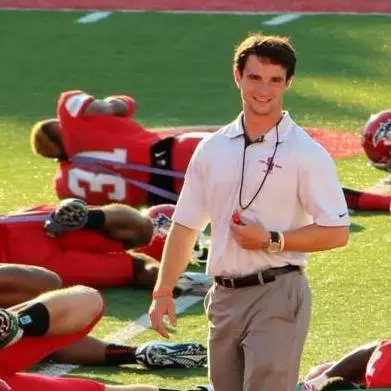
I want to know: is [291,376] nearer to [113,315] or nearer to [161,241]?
[113,315]

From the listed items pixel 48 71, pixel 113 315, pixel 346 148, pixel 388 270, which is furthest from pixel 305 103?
pixel 113 315

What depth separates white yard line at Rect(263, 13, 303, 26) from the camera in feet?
54.9

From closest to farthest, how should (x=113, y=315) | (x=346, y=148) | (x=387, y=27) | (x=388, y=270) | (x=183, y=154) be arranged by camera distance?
(x=113, y=315) < (x=388, y=270) < (x=183, y=154) < (x=346, y=148) < (x=387, y=27)

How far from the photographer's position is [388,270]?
9.06 metres

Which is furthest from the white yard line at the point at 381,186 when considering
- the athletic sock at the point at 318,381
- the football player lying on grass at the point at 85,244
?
the athletic sock at the point at 318,381

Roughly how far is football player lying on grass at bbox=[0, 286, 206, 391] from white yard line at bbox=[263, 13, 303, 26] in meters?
10.3

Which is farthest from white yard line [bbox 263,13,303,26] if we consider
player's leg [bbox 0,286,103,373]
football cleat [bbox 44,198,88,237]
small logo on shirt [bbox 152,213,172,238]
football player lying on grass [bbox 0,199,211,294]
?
player's leg [bbox 0,286,103,373]

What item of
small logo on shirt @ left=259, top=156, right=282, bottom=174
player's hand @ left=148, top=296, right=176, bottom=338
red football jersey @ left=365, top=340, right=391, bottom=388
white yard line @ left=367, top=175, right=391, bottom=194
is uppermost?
small logo on shirt @ left=259, top=156, right=282, bottom=174

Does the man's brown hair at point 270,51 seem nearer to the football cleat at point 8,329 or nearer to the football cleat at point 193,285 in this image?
the football cleat at point 8,329

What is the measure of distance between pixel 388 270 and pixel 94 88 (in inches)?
222

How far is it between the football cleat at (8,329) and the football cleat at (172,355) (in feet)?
4.30

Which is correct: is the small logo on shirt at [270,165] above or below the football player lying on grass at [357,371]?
above

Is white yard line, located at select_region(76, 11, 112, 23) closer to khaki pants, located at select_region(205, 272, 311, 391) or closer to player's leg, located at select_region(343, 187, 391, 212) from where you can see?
player's leg, located at select_region(343, 187, 391, 212)

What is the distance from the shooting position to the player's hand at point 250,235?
571 centimetres
